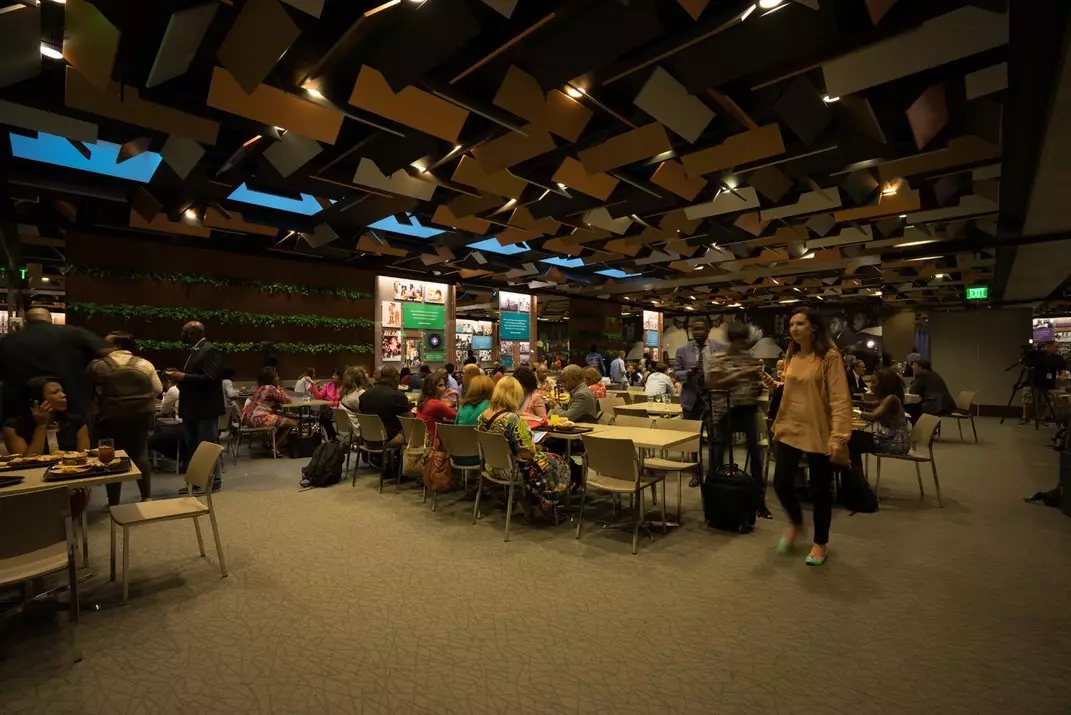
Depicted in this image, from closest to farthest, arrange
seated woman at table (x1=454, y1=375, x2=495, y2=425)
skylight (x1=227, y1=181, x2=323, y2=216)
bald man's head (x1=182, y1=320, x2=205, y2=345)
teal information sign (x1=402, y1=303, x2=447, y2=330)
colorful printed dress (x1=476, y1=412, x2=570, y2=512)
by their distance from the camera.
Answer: colorful printed dress (x1=476, y1=412, x2=570, y2=512)
seated woman at table (x1=454, y1=375, x2=495, y2=425)
bald man's head (x1=182, y1=320, x2=205, y2=345)
skylight (x1=227, y1=181, x2=323, y2=216)
teal information sign (x1=402, y1=303, x2=447, y2=330)

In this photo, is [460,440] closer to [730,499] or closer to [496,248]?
[730,499]

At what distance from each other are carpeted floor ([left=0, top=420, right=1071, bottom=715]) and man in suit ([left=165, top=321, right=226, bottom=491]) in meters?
1.24

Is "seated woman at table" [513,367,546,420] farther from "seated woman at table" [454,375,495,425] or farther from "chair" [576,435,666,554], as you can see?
"chair" [576,435,666,554]

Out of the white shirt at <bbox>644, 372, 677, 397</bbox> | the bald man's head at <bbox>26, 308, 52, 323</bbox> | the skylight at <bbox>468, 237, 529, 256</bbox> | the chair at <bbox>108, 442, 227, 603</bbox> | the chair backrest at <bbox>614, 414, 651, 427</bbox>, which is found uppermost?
the skylight at <bbox>468, 237, 529, 256</bbox>

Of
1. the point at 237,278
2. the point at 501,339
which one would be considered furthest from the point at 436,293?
the point at 237,278

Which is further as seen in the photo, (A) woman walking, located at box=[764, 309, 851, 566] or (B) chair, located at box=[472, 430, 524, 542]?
(B) chair, located at box=[472, 430, 524, 542]

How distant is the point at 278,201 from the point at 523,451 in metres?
6.50

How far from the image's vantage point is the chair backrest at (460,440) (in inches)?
183

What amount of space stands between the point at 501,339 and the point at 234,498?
812 centimetres

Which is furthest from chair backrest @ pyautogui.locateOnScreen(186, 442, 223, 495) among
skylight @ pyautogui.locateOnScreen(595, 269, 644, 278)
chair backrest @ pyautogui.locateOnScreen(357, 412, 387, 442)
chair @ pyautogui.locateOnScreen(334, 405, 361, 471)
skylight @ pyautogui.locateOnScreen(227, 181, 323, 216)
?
skylight @ pyautogui.locateOnScreen(595, 269, 644, 278)

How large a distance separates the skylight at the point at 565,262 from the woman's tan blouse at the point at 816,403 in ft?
28.9

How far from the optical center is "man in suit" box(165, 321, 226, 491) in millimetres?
5340

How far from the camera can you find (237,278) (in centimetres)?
936

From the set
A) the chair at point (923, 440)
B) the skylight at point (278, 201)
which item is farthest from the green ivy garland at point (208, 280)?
the chair at point (923, 440)
